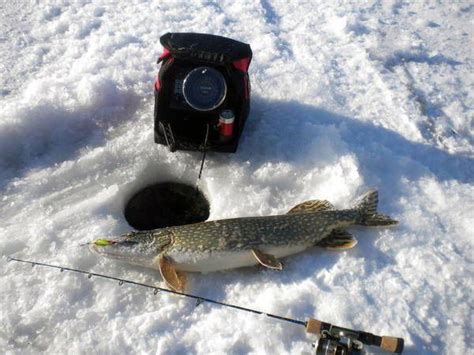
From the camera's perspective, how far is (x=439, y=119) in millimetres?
4836

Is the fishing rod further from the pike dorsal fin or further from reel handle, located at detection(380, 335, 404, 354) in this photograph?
the pike dorsal fin

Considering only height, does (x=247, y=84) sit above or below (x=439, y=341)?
above

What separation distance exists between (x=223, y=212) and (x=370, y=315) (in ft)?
4.59

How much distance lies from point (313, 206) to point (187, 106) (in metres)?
1.36

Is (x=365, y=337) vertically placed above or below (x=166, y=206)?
above

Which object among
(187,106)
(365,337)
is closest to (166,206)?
(187,106)

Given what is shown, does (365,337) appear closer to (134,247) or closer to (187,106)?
(134,247)

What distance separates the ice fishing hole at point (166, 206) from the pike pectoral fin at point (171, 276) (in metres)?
0.62

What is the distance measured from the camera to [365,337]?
3072mm

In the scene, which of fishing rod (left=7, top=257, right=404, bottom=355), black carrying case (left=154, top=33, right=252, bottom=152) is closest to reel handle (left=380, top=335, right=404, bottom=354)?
fishing rod (left=7, top=257, right=404, bottom=355)

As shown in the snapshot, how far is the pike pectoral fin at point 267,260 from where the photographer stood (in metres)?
3.46

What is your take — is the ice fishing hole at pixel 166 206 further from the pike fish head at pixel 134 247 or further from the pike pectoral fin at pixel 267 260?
the pike pectoral fin at pixel 267 260

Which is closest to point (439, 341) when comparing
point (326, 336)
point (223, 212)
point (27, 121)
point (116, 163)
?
point (326, 336)

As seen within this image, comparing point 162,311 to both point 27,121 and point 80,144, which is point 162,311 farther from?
point 27,121
